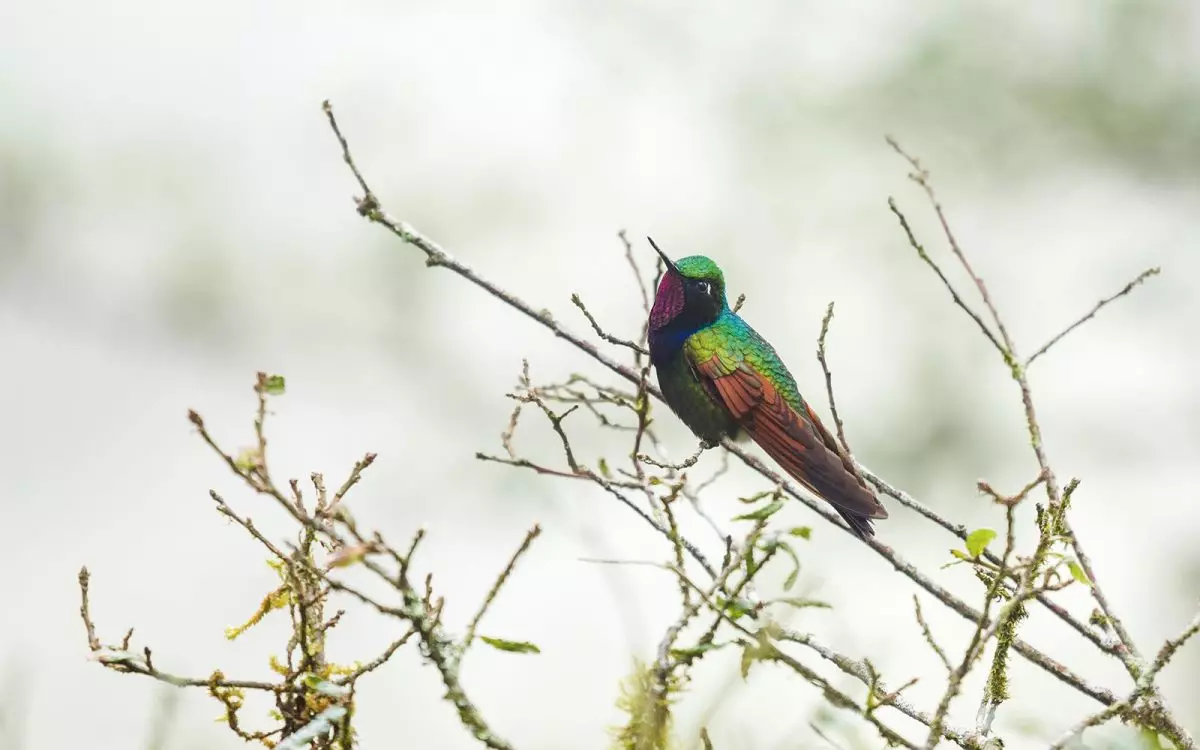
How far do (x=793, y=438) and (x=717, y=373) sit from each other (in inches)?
11.9

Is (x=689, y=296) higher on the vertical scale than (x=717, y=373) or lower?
higher

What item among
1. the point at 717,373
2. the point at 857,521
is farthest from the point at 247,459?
the point at 717,373

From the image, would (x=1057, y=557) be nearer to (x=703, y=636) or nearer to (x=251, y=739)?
(x=703, y=636)

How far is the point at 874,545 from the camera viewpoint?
6.67 ft

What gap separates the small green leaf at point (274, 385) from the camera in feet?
3.80

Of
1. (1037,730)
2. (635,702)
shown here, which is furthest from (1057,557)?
(635,702)

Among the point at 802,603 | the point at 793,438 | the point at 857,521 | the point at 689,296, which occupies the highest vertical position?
the point at 689,296

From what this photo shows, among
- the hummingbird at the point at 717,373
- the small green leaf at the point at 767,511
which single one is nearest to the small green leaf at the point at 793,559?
the small green leaf at the point at 767,511

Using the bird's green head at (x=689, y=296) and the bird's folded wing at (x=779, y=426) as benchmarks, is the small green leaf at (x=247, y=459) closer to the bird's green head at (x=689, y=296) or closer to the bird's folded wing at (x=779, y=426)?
the bird's folded wing at (x=779, y=426)

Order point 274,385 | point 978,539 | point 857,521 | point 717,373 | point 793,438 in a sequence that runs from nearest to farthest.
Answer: point 274,385 → point 978,539 → point 857,521 → point 793,438 → point 717,373

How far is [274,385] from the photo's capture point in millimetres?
1178

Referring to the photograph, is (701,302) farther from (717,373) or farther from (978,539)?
(978,539)

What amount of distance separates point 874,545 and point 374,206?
1041mm

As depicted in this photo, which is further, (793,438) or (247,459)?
(793,438)
